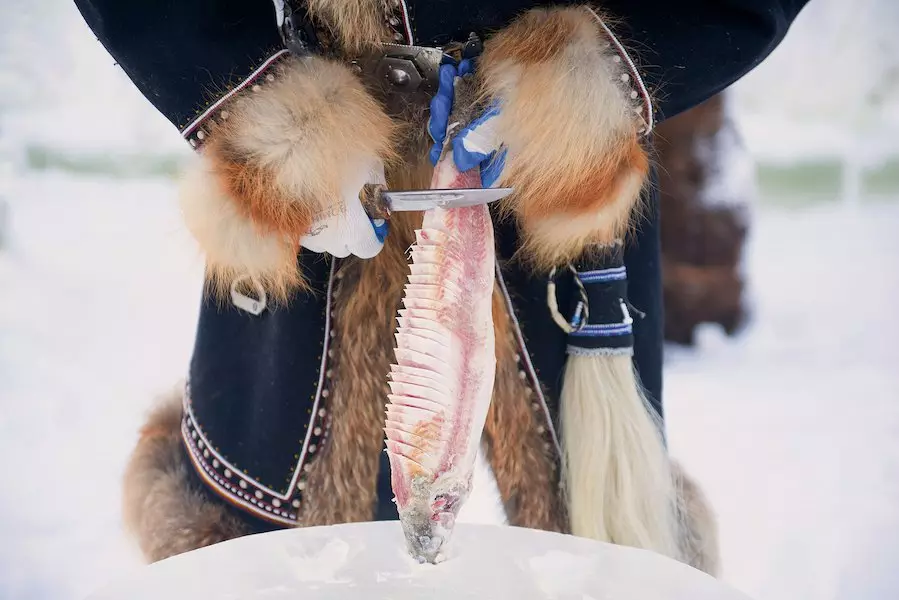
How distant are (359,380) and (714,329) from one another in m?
1.78

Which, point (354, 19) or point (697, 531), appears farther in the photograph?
point (697, 531)

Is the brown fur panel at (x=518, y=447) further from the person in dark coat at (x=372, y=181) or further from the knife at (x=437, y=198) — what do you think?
the knife at (x=437, y=198)

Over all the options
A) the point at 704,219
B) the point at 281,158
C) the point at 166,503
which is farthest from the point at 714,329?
the point at 281,158

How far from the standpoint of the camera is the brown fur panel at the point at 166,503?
68 centimetres

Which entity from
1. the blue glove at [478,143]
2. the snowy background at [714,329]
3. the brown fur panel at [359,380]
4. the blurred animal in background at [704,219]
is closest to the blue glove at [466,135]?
the blue glove at [478,143]

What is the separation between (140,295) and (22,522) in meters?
0.79

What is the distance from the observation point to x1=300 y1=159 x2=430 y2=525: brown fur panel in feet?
2.08

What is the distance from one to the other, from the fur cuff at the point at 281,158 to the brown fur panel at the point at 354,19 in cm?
2

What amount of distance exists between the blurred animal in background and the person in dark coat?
1.19 meters

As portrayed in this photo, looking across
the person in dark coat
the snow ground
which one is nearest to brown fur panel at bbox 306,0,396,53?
the person in dark coat

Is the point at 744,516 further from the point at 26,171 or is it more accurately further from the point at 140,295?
the point at 26,171

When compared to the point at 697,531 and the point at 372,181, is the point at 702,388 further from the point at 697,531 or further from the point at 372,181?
the point at 372,181

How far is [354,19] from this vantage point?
523 mm

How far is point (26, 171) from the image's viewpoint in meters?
1.63
